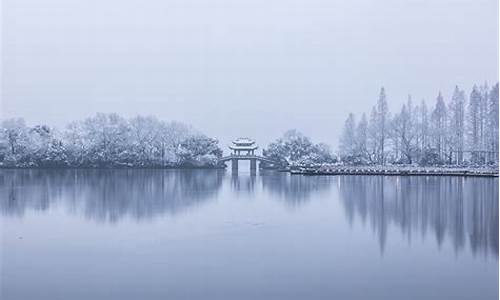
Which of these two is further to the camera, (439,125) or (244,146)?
(244,146)

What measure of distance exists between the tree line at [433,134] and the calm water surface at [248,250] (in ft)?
48.1

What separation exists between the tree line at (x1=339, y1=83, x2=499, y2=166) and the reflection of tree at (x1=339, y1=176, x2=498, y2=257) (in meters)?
12.4

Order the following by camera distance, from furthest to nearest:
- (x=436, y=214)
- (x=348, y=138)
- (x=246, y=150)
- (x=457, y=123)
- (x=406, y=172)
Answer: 1. (x=246, y=150)
2. (x=348, y=138)
3. (x=457, y=123)
4. (x=406, y=172)
5. (x=436, y=214)

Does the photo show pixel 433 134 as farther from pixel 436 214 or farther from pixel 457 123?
pixel 436 214

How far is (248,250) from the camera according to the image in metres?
4.84

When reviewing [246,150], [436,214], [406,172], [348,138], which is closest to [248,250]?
[436,214]

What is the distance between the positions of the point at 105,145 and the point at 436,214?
1961 centimetres

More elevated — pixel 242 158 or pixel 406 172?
pixel 242 158

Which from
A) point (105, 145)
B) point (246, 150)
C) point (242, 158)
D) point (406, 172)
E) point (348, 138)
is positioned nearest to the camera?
point (406, 172)

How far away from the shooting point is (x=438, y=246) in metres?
5.01

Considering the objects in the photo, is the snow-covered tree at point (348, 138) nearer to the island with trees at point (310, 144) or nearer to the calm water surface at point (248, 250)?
the island with trees at point (310, 144)

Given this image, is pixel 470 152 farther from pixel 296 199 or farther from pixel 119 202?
pixel 119 202

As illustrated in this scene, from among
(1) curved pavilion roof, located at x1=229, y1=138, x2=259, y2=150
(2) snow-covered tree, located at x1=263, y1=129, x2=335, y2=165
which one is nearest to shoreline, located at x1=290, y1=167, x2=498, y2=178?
(2) snow-covered tree, located at x1=263, y1=129, x2=335, y2=165

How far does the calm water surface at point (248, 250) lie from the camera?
11.8 feet
